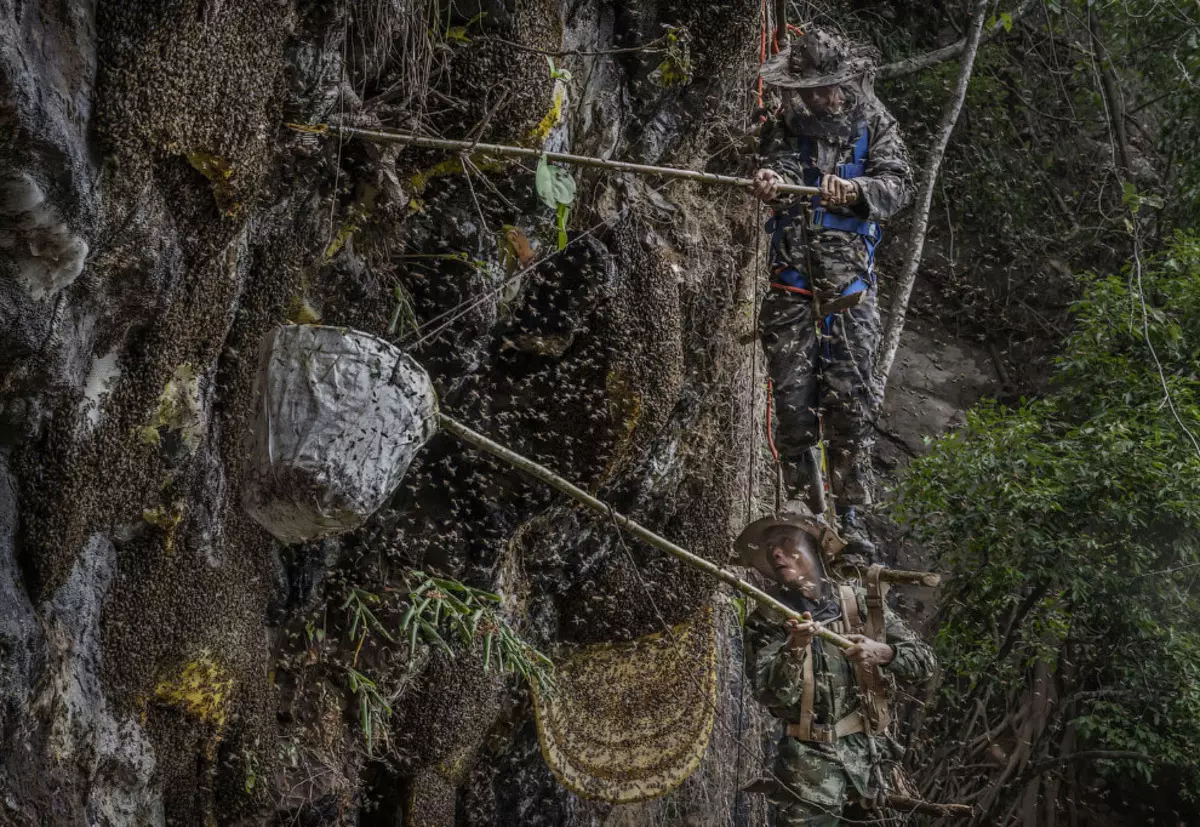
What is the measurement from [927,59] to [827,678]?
582 centimetres

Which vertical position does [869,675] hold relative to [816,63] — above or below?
below

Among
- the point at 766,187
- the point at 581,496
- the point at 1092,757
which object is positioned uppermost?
the point at 766,187

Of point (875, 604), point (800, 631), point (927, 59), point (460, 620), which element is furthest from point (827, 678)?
point (927, 59)

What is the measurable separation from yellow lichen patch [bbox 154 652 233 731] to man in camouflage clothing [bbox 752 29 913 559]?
3.02 metres

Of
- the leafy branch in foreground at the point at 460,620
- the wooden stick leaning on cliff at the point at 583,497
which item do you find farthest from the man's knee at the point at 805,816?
the leafy branch in foreground at the point at 460,620

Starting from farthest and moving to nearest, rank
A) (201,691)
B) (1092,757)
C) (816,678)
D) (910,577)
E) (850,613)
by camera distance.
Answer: (1092,757) < (816,678) < (850,613) < (910,577) < (201,691)

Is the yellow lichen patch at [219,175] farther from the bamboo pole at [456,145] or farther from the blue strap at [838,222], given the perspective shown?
the blue strap at [838,222]

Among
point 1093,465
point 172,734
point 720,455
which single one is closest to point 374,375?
point 172,734

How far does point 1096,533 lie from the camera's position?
8.16m

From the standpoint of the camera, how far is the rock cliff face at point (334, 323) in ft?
9.27

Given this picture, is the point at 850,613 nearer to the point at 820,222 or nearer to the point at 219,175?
the point at 820,222

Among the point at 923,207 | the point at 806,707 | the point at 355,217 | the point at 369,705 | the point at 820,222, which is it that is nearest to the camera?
the point at 355,217

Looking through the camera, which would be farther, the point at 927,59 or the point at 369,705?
the point at 927,59

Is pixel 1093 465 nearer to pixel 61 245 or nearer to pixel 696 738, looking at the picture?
pixel 696 738
